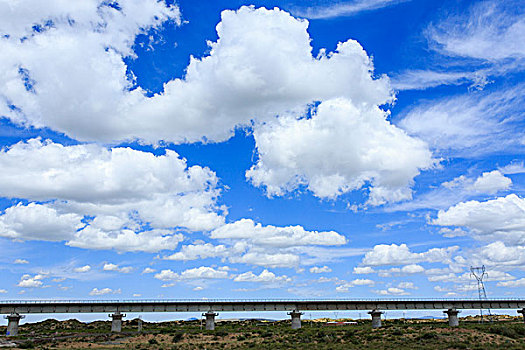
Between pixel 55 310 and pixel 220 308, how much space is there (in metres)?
33.3

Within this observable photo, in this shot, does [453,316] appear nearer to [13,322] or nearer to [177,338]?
[177,338]

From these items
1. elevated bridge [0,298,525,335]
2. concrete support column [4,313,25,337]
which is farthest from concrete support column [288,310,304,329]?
concrete support column [4,313,25,337]

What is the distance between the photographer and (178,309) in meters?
98.6

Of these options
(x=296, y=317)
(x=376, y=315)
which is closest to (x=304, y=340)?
(x=296, y=317)

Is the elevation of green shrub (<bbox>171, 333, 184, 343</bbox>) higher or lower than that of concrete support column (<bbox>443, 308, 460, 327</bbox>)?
lower

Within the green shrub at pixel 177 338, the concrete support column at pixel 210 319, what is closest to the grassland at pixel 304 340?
the green shrub at pixel 177 338

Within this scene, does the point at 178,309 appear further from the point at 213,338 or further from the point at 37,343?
the point at 37,343

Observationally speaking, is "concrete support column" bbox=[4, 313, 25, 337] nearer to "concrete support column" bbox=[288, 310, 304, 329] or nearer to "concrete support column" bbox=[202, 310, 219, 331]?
"concrete support column" bbox=[202, 310, 219, 331]

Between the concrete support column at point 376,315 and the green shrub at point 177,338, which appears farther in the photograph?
the concrete support column at point 376,315

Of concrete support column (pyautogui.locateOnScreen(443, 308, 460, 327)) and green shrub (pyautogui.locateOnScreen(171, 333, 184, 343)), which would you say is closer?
green shrub (pyautogui.locateOnScreen(171, 333, 184, 343))

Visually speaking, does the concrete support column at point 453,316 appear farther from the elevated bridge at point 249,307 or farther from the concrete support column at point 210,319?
the concrete support column at point 210,319

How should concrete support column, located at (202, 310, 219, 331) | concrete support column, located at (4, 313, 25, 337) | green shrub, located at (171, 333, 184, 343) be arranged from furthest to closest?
concrete support column, located at (202, 310, 219, 331) < concrete support column, located at (4, 313, 25, 337) < green shrub, located at (171, 333, 184, 343)

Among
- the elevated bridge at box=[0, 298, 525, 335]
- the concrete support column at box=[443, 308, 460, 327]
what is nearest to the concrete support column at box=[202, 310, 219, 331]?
the elevated bridge at box=[0, 298, 525, 335]

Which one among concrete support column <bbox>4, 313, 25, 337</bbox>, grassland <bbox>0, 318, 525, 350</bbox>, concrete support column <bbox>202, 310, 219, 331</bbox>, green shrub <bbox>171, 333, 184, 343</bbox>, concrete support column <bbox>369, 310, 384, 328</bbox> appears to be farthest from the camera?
concrete support column <bbox>369, 310, 384, 328</bbox>
